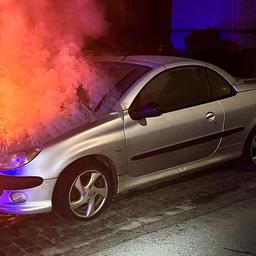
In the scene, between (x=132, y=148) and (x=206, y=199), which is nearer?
(x=132, y=148)

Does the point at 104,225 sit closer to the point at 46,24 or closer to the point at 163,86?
the point at 163,86

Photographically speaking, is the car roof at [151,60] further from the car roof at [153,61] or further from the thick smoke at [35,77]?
the thick smoke at [35,77]

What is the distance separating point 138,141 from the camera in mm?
5180

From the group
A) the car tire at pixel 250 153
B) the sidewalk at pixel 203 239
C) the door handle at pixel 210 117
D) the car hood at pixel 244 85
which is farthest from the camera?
the car tire at pixel 250 153

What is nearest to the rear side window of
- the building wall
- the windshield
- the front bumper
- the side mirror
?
the windshield

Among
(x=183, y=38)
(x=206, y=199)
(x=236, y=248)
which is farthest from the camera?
(x=183, y=38)

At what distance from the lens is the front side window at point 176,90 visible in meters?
5.40

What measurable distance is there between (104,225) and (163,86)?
1.64 m

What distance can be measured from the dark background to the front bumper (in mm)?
6857

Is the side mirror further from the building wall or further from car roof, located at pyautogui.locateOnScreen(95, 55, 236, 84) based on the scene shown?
the building wall

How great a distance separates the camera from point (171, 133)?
541cm

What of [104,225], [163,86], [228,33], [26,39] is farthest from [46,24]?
[228,33]

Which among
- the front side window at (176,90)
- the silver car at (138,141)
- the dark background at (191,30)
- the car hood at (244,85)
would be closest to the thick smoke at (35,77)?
the silver car at (138,141)

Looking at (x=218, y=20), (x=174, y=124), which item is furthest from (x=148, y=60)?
(x=218, y=20)
